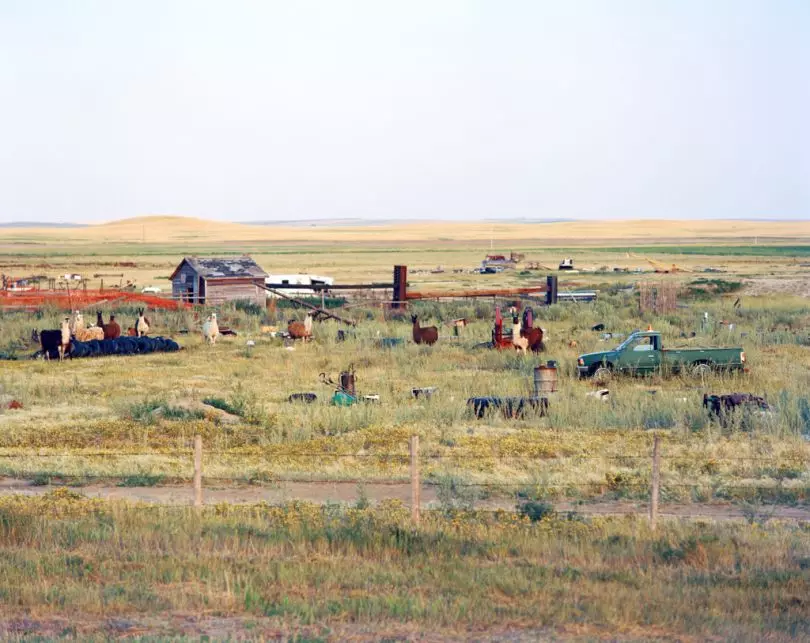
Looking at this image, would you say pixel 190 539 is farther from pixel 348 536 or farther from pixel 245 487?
pixel 245 487

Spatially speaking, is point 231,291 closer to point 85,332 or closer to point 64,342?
point 85,332

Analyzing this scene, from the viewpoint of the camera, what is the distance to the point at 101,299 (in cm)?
4603

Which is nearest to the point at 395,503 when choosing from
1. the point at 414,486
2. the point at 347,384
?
the point at 414,486

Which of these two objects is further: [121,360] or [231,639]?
[121,360]

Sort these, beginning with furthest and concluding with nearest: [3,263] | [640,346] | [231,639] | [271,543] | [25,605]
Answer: [3,263] < [640,346] < [271,543] < [25,605] < [231,639]

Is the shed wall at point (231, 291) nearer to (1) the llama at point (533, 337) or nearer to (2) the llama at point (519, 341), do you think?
(1) the llama at point (533, 337)

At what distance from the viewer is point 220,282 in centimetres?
4662

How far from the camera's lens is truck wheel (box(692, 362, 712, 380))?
25906 millimetres

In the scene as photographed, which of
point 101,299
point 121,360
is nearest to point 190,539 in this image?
point 121,360

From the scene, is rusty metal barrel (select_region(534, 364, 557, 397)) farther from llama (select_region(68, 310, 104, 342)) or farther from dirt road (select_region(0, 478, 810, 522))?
llama (select_region(68, 310, 104, 342))

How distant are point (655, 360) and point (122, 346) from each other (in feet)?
48.5

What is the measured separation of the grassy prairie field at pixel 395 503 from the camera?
381 inches

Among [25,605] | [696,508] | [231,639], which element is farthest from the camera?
[696,508]

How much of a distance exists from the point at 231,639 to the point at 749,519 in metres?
6.87
